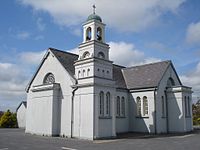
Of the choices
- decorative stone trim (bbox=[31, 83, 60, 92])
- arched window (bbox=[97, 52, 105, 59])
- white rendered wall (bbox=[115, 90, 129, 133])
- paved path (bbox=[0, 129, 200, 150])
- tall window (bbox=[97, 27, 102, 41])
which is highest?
tall window (bbox=[97, 27, 102, 41])

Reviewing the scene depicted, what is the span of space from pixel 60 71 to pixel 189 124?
729 inches

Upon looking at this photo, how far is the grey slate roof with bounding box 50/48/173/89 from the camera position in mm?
32062

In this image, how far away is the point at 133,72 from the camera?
38.8 meters

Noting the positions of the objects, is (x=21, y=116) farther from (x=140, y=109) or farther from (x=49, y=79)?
(x=140, y=109)

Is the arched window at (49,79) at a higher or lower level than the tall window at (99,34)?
lower

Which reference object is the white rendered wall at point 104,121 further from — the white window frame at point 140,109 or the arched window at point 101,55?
the white window frame at point 140,109

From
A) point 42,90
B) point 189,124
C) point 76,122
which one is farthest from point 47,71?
point 189,124

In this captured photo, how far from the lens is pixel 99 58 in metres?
27.3

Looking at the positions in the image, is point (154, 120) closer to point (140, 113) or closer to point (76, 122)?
point (140, 113)

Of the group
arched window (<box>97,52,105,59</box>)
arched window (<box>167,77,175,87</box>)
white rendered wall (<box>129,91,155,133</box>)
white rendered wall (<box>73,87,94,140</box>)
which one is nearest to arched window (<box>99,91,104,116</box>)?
white rendered wall (<box>73,87,94,140</box>)

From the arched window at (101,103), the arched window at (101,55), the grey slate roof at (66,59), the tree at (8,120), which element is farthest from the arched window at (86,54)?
the tree at (8,120)

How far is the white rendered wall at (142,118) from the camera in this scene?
3278 cm

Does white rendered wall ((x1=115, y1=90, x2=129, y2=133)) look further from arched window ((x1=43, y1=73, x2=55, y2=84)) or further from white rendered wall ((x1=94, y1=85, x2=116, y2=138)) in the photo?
arched window ((x1=43, y1=73, x2=55, y2=84))

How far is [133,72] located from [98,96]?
1365 centimetres
